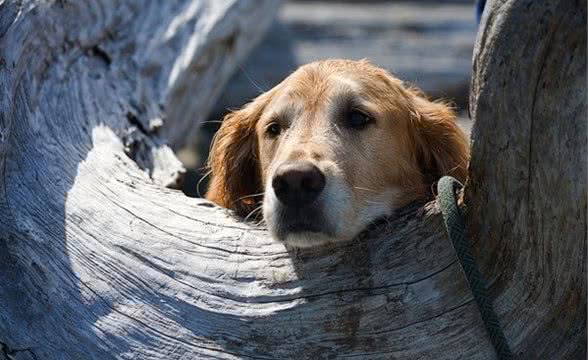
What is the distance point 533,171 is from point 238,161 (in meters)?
1.98

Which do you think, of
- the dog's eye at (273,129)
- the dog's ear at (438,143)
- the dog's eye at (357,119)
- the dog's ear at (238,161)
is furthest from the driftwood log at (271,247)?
the dog's ear at (438,143)

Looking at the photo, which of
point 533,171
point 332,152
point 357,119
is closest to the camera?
point 533,171

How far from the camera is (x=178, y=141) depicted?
6.22 m

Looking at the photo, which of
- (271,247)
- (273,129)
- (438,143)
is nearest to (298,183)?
(271,247)

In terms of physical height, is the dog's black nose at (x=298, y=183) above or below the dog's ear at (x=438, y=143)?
above

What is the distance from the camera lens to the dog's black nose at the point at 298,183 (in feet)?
11.5

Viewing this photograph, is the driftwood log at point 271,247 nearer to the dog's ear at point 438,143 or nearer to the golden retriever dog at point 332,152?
the golden retriever dog at point 332,152

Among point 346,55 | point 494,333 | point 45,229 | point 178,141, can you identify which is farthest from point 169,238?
point 346,55

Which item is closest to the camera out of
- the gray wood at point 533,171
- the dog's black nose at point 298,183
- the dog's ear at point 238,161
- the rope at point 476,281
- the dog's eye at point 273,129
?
the gray wood at point 533,171

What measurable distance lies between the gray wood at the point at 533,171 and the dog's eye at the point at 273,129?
4.06 ft

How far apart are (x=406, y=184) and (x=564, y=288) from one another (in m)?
1.12

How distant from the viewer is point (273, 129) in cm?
→ 432

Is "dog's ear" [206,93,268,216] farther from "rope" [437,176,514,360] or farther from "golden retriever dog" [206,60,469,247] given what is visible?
"rope" [437,176,514,360]

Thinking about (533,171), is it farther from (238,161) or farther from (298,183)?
(238,161)
